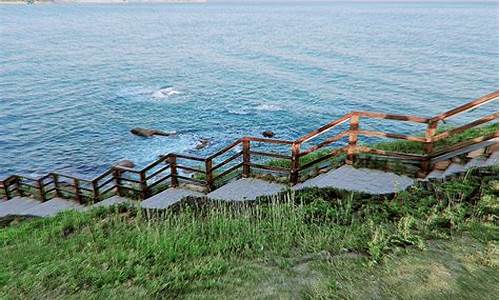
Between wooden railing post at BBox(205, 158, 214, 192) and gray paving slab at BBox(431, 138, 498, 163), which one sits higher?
gray paving slab at BBox(431, 138, 498, 163)

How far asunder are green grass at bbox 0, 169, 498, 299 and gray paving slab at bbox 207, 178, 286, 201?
80 centimetres

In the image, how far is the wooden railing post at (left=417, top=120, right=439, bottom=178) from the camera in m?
8.41

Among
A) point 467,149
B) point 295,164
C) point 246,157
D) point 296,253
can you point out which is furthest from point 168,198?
point 467,149

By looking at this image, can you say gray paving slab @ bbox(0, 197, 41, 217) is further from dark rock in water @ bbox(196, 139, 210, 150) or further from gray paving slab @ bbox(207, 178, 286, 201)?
dark rock in water @ bbox(196, 139, 210, 150)

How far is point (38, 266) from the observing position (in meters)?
6.57

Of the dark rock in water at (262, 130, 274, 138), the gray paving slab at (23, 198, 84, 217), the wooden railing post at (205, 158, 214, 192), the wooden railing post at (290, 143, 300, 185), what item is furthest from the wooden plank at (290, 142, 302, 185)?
the dark rock in water at (262, 130, 274, 138)

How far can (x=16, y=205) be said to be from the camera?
14.8 meters

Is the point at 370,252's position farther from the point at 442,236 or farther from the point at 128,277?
the point at 128,277

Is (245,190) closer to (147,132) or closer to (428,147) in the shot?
(428,147)

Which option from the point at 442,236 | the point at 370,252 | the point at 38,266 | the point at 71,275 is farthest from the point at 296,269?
the point at 38,266

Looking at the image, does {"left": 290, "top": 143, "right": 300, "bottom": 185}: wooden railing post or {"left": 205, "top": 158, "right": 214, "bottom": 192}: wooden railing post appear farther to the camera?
{"left": 205, "top": 158, "right": 214, "bottom": 192}: wooden railing post

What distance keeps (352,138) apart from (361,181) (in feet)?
3.81

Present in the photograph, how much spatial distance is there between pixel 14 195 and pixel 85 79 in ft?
120

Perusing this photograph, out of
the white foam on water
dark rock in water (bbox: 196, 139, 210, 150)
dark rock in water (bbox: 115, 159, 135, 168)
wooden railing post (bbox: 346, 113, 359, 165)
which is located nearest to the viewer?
wooden railing post (bbox: 346, 113, 359, 165)
